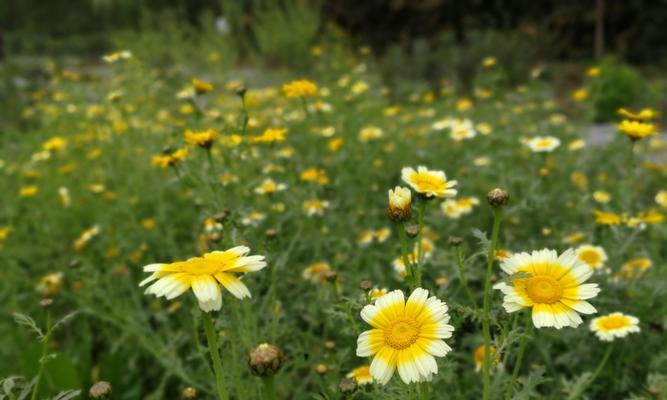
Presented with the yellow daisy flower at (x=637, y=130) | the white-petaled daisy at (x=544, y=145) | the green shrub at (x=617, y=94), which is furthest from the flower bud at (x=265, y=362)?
the green shrub at (x=617, y=94)

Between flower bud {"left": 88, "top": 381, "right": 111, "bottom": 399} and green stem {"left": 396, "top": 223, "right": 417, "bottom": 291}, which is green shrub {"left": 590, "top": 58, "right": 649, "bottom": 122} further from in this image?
flower bud {"left": 88, "top": 381, "right": 111, "bottom": 399}

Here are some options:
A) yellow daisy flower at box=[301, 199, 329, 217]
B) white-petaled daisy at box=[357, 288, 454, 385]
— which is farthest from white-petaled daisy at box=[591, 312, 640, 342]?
yellow daisy flower at box=[301, 199, 329, 217]

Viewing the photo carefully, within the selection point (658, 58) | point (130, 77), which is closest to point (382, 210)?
point (130, 77)

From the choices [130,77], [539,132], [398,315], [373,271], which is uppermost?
[398,315]

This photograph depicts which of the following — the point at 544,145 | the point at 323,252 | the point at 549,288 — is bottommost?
the point at 323,252

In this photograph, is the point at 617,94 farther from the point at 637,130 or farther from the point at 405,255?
the point at 405,255

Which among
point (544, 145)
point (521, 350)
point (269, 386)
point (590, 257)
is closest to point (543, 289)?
point (521, 350)

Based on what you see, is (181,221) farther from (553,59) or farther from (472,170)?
(553,59)

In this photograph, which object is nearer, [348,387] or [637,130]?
[348,387]
